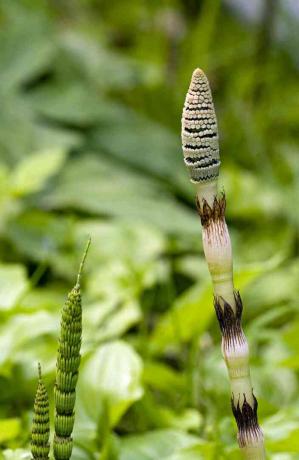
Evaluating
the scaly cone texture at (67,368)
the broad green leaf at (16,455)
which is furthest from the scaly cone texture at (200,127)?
the broad green leaf at (16,455)

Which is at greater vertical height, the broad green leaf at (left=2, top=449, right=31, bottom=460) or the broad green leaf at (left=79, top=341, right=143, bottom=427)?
the broad green leaf at (left=79, top=341, right=143, bottom=427)

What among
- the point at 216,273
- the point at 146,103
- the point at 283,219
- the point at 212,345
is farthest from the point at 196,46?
the point at 216,273

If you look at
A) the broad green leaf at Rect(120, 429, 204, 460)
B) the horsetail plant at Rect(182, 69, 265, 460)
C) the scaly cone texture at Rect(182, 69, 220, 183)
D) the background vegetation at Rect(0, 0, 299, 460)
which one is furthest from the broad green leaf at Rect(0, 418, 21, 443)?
the scaly cone texture at Rect(182, 69, 220, 183)

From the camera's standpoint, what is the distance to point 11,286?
1.54 m

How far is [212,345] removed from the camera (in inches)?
70.4

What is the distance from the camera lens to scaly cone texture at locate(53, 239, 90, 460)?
88 cm

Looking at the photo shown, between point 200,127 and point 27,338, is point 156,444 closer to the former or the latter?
point 27,338

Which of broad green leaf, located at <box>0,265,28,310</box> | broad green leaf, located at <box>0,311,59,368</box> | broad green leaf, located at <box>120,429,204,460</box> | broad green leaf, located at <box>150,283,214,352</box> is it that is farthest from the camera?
broad green leaf, located at <box>150,283,214,352</box>

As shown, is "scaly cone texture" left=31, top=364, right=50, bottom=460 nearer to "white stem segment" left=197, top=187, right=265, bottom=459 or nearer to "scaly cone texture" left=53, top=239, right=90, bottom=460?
"scaly cone texture" left=53, top=239, right=90, bottom=460

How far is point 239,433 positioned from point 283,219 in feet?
5.55

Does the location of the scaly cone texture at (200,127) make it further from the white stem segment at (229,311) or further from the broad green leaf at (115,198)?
the broad green leaf at (115,198)

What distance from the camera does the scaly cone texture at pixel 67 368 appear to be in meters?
0.88

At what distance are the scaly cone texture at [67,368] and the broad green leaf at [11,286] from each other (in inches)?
21.9

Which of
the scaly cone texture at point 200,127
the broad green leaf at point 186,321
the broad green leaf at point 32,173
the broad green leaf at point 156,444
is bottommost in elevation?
the broad green leaf at point 156,444
